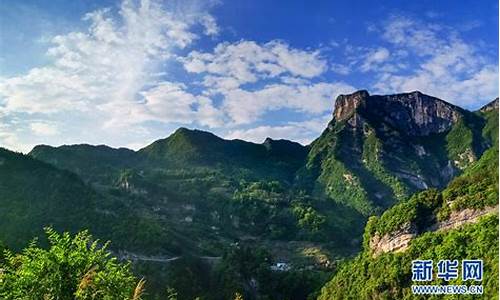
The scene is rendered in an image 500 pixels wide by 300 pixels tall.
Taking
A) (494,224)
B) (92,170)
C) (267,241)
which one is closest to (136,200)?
(267,241)

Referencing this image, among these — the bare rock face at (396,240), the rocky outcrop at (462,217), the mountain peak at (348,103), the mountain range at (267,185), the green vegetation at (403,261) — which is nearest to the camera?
the green vegetation at (403,261)

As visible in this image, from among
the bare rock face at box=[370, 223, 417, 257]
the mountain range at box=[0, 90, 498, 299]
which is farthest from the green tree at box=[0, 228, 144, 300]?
the bare rock face at box=[370, 223, 417, 257]

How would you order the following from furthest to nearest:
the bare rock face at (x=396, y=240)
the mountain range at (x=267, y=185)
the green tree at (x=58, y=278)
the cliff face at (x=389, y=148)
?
the cliff face at (x=389, y=148), the mountain range at (x=267, y=185), the bare rock face at (x=396, y=240), the green tree at (x=58, y=278)

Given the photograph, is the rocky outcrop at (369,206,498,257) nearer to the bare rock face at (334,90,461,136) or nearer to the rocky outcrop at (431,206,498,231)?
the rocky outcrop at (431,206,498,231)

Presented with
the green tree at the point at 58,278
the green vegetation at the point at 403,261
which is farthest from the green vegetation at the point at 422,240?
the green tree at the point at 58,278

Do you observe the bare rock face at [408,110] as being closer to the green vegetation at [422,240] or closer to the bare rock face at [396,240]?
the green vegetation at [422,240]

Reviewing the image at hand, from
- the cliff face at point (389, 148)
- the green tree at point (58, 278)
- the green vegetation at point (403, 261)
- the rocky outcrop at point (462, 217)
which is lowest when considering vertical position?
the green vegetation at point (403, 261)
